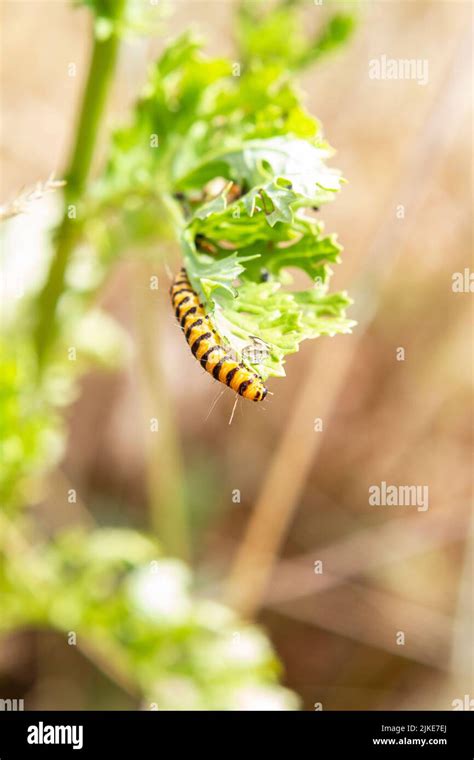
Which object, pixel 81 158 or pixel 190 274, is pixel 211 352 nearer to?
pixel 190 274

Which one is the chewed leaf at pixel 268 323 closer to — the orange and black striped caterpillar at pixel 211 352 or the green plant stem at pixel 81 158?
the orange and black striped caterpillar at pixel 211 352

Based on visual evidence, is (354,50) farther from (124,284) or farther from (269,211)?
(269,211)

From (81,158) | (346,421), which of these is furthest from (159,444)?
(81,158)

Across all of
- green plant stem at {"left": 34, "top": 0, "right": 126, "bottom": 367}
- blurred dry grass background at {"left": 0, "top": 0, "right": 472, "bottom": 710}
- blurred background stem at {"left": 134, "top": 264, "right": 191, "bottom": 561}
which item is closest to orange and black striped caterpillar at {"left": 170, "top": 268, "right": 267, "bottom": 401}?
green plant stem at {"left": 34, "top": 0, "right": 126, "bottom": 367}

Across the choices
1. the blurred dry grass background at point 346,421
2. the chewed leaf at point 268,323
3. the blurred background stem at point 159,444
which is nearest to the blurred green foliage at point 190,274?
the chewed leaf at point 268,323
